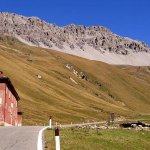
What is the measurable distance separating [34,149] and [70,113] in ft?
337

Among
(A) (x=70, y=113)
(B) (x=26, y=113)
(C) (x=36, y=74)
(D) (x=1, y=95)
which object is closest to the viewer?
(D) (x=1, y=95)

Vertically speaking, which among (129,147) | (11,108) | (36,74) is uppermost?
(36,74)

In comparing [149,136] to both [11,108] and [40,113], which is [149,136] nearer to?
[11,108]

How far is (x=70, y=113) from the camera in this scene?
123m

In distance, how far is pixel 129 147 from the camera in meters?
27.9

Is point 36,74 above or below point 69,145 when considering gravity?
above

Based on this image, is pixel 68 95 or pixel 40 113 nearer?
pixel 40 113

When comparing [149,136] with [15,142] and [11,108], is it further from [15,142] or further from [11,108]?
[11,108]

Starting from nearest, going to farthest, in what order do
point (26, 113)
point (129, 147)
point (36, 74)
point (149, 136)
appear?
point (129, 147) → point (149, 136) → point (26, 113) → point (36, 74)

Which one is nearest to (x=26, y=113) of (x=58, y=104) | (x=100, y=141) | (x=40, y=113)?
(x=40, y=113)

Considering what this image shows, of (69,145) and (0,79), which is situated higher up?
(0,79)

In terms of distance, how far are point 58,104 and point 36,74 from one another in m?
50.2

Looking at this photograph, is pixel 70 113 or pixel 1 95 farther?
pixel 70 113

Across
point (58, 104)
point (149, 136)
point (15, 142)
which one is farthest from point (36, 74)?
point (15, 142)
